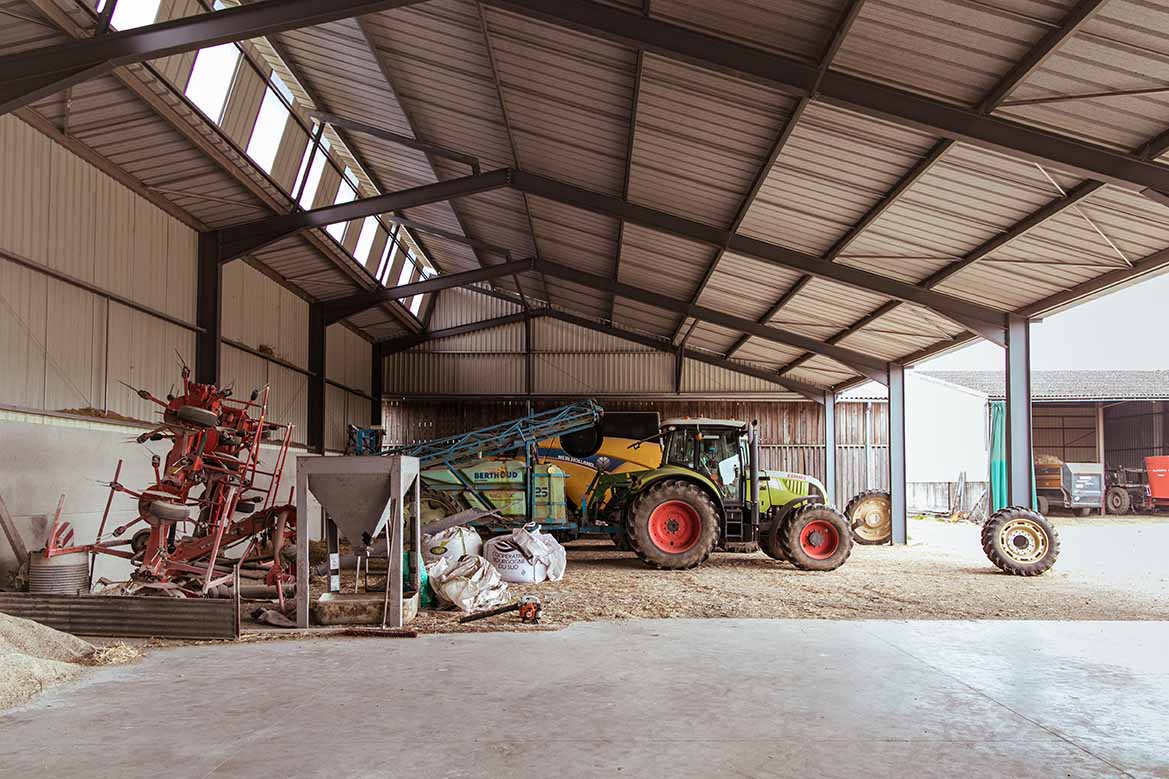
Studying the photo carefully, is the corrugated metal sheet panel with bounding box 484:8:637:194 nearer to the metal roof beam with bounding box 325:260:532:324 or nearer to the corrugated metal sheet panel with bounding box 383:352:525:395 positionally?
the metal roof beam with bounding box 325:260:532:324

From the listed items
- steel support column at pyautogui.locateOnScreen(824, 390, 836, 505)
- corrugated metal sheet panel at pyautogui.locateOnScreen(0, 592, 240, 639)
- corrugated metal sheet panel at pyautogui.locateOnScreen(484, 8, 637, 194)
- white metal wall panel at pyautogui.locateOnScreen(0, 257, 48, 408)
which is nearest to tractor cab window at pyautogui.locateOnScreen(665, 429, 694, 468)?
corrugated metal sheet panel at pyautogui.locateOnScreen(484, 8, 637, 194)

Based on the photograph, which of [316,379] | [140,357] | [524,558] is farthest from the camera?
[316,379]

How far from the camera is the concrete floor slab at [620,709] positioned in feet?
15.7

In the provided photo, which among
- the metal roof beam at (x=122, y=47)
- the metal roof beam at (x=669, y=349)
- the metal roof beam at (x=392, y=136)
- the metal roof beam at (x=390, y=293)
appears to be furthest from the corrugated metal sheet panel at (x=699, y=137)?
the metal roof beam at (x=669, y=349)

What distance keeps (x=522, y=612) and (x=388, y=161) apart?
10489 mm

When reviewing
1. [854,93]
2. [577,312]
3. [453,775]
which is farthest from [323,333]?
[453,775]

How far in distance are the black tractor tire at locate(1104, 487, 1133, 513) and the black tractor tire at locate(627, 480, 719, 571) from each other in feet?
78.7

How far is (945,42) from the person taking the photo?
7.63 meters

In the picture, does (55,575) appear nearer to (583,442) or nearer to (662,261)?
(662,261)

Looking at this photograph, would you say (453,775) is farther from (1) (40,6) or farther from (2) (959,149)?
(1) (40,6)

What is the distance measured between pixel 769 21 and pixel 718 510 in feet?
27.2

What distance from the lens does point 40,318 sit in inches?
420

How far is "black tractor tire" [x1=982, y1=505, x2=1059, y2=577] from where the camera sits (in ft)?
44.0

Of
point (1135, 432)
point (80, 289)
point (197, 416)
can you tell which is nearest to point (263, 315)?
point (80, 289)
